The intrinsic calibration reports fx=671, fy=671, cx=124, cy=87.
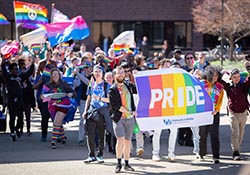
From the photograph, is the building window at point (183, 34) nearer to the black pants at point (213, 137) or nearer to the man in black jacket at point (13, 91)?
the man in black jacket at point (13, 91)

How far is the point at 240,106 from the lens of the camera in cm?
1242

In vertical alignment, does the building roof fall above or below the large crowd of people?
above

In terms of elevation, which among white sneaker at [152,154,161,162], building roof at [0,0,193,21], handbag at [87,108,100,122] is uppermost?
building roof at [0,0,193,21]

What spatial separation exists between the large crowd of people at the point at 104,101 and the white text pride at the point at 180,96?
0.33 metres

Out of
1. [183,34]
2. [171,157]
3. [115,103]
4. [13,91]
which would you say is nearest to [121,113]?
[115,103]

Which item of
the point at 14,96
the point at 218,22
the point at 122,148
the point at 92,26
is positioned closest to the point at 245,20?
the point at 218,22

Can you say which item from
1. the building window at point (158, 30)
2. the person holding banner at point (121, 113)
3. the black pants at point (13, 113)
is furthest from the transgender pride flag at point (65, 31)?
the building window at point (158, 30)

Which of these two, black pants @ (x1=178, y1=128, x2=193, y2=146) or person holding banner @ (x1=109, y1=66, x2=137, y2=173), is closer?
person holding banner @ (x1=109, y1=66, x2=137, y2=173)

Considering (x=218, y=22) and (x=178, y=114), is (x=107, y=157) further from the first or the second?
(x=218, y=22)

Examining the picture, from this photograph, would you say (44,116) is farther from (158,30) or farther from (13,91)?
(158,30)

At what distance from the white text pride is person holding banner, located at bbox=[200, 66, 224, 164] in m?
0.33

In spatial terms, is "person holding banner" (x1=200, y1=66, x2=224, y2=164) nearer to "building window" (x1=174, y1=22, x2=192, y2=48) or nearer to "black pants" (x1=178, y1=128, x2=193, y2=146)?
"black pants" (x1=178, y1=128, x2=193, y2=146)

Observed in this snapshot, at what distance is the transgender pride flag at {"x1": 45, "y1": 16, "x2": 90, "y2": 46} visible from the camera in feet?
68.0

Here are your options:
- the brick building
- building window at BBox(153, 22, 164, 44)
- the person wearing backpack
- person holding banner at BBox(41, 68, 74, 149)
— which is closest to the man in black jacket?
person holding banner at BBox(41, 68, 74, 149)
